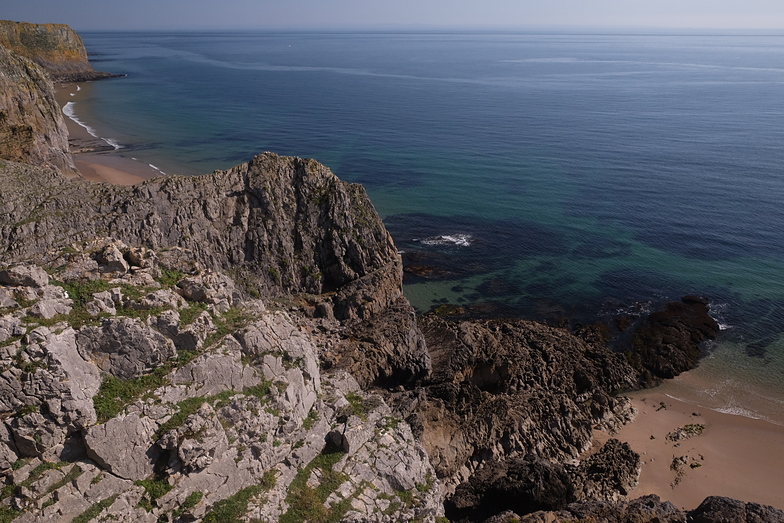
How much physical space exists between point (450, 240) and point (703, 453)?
35.5 m

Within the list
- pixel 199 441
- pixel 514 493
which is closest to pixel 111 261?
pixel 199 441

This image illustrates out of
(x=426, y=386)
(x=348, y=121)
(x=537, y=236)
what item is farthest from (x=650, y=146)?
(x=426, y=386)

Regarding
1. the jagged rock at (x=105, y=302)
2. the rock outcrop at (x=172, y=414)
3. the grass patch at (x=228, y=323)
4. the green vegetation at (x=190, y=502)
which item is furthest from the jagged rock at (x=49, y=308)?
the green vegetation at (x=190, y=502)

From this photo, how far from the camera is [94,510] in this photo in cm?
1836

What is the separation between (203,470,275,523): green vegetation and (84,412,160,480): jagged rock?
278cm

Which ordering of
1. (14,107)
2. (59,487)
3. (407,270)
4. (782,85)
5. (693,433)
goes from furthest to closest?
1. (782,85)
2. (14,107)
3. (407,270)
4. (693,433)
5. (59,487)

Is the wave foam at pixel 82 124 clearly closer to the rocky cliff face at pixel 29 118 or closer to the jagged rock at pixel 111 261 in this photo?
the rocky cliff face at pixel 29 118

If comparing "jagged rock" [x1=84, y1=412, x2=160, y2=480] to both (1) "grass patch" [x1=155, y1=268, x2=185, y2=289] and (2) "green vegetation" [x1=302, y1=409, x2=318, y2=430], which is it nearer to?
(2) "green vegetation" [x1=302, y1=409, x2=318, y2=430]

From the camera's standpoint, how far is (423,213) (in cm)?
7350

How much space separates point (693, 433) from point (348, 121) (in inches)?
4057

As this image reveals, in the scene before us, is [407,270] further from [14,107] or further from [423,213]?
[14,107]

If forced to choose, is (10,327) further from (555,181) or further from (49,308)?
(555,181)

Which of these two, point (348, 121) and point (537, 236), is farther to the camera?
point (348, 121)

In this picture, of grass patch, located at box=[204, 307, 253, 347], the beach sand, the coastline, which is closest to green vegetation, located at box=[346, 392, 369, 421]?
grass patch, located at box=[204, 307, 253, 347]
